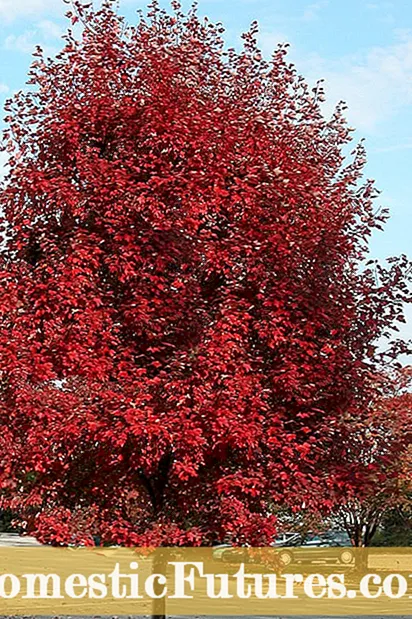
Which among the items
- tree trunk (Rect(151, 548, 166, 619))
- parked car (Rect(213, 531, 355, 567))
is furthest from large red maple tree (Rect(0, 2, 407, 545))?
parked car (Rect(213, 531, 355, 567))

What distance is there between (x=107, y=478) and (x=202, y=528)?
1040 millimetres

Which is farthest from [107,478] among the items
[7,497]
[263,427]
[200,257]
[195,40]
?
[195,40]

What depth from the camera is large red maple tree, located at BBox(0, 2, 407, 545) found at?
25.3ft

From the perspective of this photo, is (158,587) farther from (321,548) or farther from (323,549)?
(323,549)

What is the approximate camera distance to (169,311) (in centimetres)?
817

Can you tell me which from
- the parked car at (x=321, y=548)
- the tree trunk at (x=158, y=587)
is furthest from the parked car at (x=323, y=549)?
the tree trunk at (x=158, y=587)

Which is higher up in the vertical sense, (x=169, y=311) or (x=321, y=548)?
(x=169, y=311)

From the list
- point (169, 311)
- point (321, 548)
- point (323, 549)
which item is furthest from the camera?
point (323, 549)

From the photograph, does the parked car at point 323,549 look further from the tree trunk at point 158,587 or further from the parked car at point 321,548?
the tree trunk at point 158,587

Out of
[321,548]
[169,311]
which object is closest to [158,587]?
[169,311]

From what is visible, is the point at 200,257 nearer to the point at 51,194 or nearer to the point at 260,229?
the point at 260,229

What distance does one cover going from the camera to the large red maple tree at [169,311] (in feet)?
25.3

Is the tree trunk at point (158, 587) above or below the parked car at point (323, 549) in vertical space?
above

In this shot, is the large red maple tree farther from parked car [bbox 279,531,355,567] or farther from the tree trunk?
parked car [bbox 279,531,355,567]
